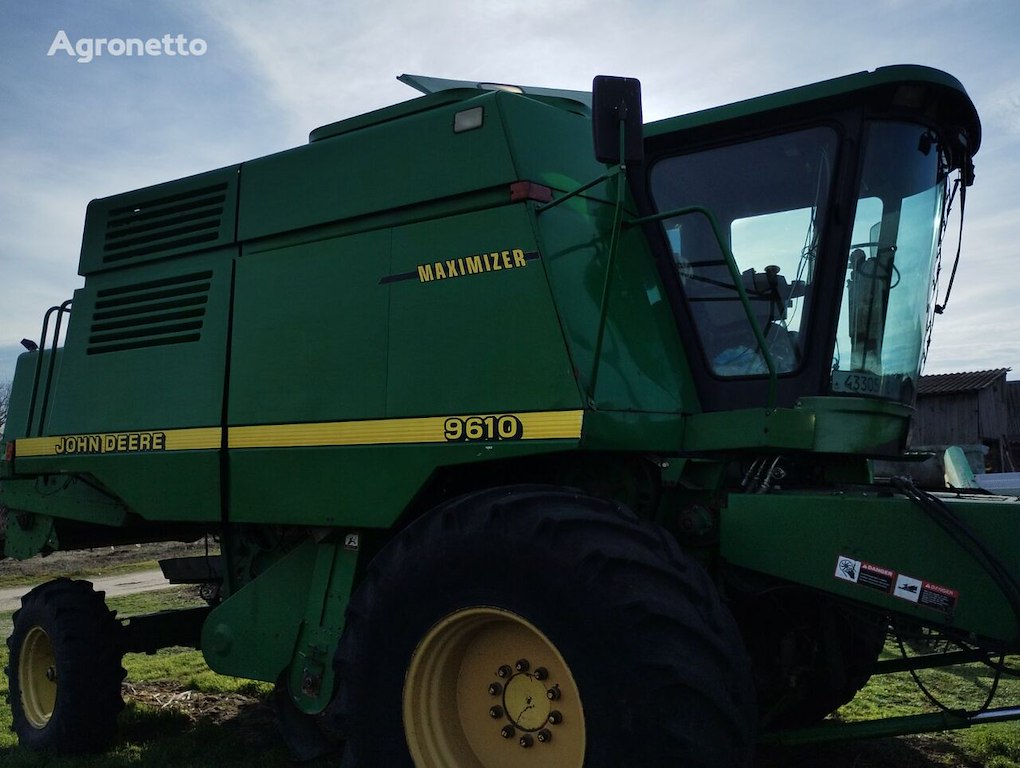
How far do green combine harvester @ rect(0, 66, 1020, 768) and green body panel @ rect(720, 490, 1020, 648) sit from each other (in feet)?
0.03

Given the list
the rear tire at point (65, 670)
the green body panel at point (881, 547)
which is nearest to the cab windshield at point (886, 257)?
the green body panel at point (881, 547)

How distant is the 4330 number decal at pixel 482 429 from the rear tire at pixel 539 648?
11.0 inches

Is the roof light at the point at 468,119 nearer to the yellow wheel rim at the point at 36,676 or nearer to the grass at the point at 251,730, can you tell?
the grass at the point at 251,730

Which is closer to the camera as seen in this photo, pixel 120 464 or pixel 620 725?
pixel 620 725

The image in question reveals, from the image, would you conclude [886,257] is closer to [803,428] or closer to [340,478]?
[803,428]

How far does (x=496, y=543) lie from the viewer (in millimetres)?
3498

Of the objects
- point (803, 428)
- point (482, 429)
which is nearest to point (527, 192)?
point (482, 429)

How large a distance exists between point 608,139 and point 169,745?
4177mm

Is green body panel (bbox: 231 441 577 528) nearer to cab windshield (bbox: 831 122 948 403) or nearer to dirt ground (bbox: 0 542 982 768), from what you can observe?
cab windshield (bbox: 831 122 948 403)

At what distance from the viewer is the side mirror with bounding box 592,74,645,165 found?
11.8ft

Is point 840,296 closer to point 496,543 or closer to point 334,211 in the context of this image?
point 496,543

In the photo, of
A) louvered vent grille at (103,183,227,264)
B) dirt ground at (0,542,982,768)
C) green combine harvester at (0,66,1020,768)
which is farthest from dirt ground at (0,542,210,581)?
green combine harvester at (0,66,1020,768)

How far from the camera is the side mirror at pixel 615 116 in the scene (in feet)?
11.8

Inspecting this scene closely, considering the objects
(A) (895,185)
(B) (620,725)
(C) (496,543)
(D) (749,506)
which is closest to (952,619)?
(D) (749,506)
